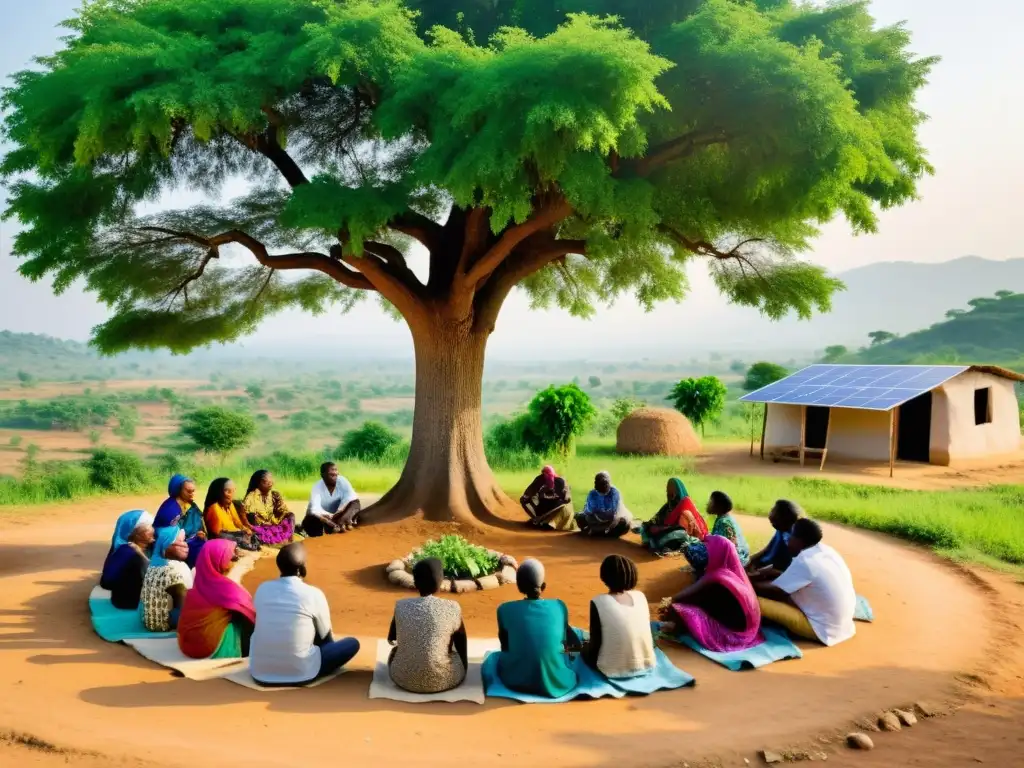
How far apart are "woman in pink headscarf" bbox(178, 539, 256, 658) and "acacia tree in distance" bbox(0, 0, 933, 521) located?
4887mm

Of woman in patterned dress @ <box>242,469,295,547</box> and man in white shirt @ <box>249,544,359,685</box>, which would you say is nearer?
man in white shirt @ <box>249,544,359,685</box>

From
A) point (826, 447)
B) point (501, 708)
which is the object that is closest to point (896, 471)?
point (826, 447)

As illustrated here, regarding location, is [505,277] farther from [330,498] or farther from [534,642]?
[534,642]

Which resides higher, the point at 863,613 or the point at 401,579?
the point at 863,613

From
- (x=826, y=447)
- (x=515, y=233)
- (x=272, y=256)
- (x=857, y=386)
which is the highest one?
(x=515, y=233)

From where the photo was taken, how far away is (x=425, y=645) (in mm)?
6723

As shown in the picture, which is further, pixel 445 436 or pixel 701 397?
pixel 701 397

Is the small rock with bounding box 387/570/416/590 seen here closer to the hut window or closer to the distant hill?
the hut window

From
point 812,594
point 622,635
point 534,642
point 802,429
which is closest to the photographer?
point 534,642

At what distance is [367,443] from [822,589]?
64.7 feet

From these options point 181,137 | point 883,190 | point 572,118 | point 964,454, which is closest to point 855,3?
point 883,190

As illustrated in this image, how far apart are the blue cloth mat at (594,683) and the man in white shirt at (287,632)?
4.31 ft

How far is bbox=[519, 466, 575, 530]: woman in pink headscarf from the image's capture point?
1325 centimetres

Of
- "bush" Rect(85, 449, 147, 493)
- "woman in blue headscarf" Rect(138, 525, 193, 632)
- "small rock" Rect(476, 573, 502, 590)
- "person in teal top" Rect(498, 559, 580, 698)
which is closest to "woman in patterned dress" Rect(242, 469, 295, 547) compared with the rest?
"woman in blue headscarf" Rect(138, 525, 193, 632)
